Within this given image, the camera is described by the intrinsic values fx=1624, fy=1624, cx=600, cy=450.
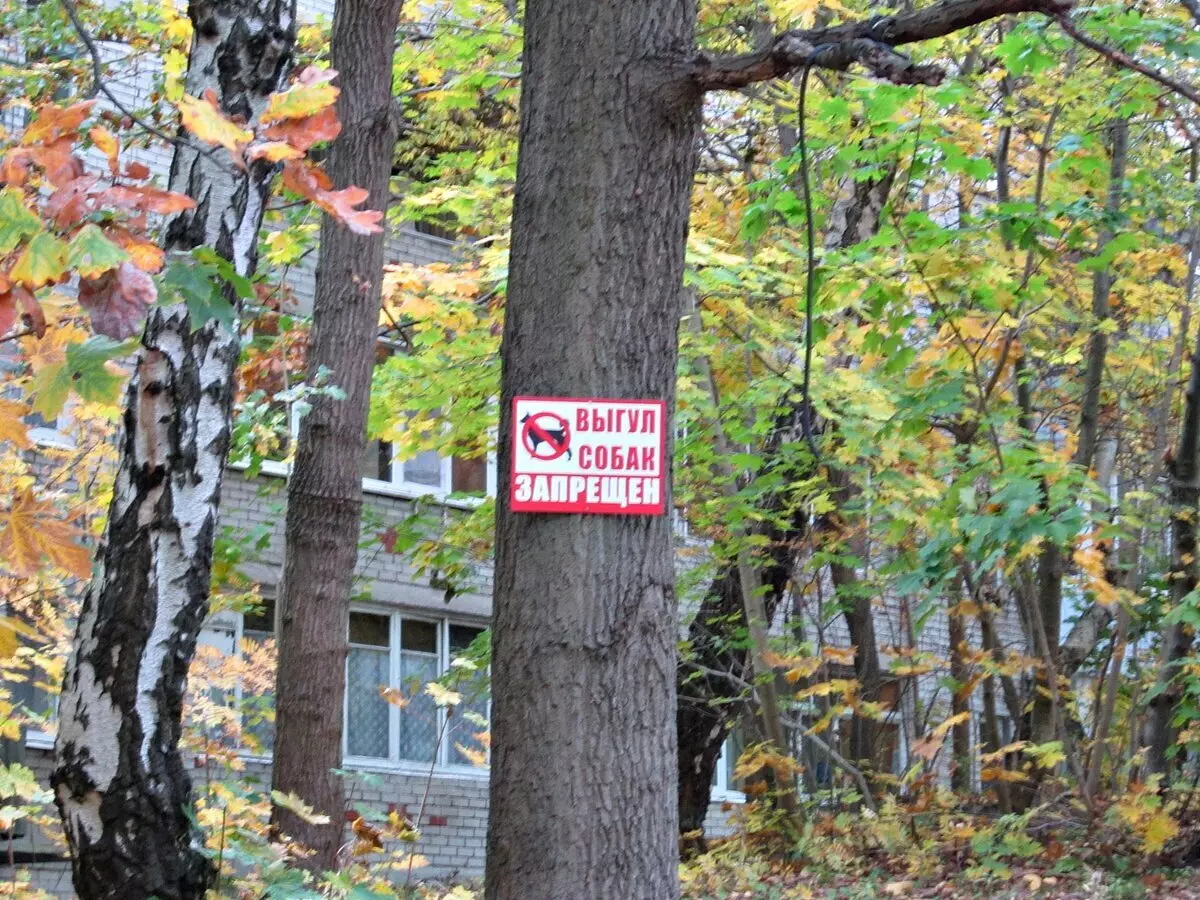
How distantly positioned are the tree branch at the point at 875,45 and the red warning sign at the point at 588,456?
880mm

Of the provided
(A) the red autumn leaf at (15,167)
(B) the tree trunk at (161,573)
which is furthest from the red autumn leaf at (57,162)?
→ (B) the tree trunk at (161,573)

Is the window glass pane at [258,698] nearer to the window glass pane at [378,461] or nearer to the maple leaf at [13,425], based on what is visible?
the window glass pane at [378,461]

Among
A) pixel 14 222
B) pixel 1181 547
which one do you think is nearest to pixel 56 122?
pixel 14 222

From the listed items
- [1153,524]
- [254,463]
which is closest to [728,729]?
[1153,524]

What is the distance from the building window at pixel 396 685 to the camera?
680 inches

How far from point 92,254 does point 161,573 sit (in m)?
2.36

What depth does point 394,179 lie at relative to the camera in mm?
15078

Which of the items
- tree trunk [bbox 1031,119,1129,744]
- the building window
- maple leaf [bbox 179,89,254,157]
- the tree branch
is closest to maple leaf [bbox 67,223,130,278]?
maple leaf [bbox 179,89,254,157]

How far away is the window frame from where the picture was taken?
56.2 feet

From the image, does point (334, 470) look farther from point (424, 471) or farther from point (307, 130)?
point (424, 471)

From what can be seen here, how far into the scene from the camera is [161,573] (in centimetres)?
557

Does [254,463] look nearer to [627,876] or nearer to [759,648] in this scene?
[759,648]

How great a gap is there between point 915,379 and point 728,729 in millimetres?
4308

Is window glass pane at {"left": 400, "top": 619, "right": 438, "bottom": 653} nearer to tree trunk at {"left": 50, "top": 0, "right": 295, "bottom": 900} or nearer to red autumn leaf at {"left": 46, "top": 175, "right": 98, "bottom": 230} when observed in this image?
tree trunk at {"left": 50, "top": 0, "right": 295, "bottom": 900}
